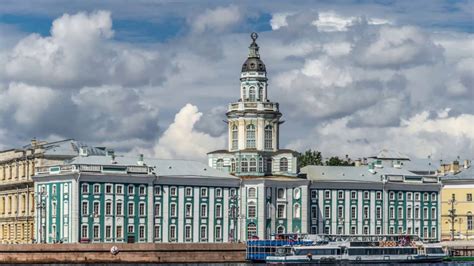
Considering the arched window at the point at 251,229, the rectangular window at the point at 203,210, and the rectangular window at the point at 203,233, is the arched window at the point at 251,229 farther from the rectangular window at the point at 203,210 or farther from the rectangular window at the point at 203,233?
the rectangular window at the point at 203,210

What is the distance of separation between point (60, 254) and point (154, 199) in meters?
17.4

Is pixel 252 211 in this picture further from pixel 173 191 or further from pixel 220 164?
pixel 173 191

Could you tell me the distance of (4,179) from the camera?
142 m

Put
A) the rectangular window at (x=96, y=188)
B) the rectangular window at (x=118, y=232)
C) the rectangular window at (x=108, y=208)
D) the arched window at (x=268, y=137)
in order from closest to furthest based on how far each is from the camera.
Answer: the rectangular window at (x=96, y=188)
the rectangular window at (x=108, y=208)
the rectangular window at (x=118, y=232)
the arched window at (x=268, y=137)

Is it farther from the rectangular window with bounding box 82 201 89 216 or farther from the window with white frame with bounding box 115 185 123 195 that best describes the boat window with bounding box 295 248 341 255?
the rectangular window with bounding box 82 201 89 216

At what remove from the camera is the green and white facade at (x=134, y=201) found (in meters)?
121

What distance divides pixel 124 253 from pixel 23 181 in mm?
25770

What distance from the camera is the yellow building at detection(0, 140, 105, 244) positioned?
133750 millimetres

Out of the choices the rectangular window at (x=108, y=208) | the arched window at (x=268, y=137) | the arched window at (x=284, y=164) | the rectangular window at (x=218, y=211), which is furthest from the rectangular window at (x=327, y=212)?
the rectangular window at (x=108, y=208)

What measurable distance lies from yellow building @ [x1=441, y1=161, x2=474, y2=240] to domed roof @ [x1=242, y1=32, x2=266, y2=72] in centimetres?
3236

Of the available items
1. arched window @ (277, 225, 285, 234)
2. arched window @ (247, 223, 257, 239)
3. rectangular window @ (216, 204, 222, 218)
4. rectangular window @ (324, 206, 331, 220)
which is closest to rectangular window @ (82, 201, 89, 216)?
rectangular window @ (216, 204, 222, 218)

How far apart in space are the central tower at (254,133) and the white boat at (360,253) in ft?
57.6

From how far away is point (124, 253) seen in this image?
114 metres

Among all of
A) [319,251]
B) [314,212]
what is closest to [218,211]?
[314,212]
